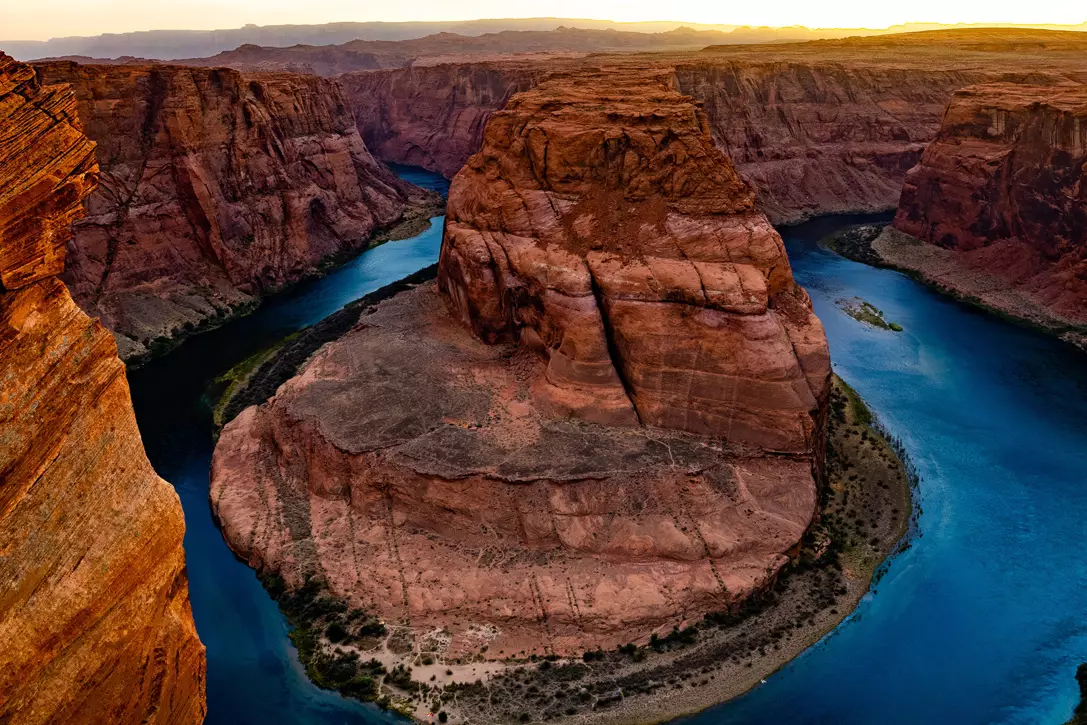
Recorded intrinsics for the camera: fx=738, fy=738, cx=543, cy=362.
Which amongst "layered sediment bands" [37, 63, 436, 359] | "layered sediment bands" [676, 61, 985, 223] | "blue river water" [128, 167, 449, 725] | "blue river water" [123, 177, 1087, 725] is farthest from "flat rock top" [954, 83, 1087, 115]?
"layered sediment bands" [37, 63, 436, 359]

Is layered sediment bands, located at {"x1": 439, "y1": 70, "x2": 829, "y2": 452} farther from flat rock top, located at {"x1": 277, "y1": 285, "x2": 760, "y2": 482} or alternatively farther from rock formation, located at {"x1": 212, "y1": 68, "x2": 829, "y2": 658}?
flat rock top, located at {"x1": 277, "y1": 285, "x2": 760, "y2": 482}

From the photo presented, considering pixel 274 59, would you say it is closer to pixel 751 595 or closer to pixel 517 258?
pixel 517 258

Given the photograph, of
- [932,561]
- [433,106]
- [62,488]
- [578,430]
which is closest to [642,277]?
[578,430]

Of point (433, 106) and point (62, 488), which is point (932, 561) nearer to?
point (62, 488)

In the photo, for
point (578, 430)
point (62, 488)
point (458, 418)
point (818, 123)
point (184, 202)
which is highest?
point (818, 123)

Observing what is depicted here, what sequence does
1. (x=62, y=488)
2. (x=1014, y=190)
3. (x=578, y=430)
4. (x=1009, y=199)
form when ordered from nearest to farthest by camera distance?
(x=62, y=488)
(x=578, y=430)
(x=1014, y=190)
(x=1009, y=199)

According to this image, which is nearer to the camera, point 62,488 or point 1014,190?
point 62,488
